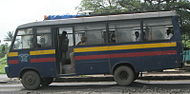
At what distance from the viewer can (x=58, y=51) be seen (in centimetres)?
1305

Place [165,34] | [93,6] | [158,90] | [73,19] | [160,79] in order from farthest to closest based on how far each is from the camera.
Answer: [93,6]
[160,79]
[73,19]
[165,34]
[158,90]

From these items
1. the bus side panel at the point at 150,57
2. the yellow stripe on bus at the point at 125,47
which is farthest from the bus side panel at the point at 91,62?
the bus side panel at the point at 150,57

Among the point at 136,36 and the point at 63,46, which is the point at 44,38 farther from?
the point at 136,36

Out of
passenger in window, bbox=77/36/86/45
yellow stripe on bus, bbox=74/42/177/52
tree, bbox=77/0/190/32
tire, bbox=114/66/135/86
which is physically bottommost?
tire, bbox=114/66/135/86

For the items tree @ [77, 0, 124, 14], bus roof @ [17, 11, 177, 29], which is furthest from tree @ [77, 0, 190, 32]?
bus roof @ [17, 11, 177, 29]

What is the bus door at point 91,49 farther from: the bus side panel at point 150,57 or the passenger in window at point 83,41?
the bus side panel at point 150,57

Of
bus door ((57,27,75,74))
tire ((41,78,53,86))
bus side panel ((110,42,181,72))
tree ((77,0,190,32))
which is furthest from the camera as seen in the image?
tree ((77,0,190,32))

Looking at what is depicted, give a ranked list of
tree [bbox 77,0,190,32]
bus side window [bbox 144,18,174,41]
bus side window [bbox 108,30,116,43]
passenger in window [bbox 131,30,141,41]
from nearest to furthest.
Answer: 1. bus side window [bbox 144,18,174,41]
2. passenger in window [bbox 131,30,141,41]
3. bus side window [bbox 108,30,116,43]
4. tree [bbox 77,0,190,32]

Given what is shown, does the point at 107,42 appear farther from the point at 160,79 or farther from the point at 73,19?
the point at 160,79

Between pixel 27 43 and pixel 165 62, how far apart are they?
20.4 ft

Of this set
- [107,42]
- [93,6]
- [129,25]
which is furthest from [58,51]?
[93,6]

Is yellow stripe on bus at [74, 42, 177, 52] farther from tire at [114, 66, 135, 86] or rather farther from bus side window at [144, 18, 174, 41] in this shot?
tire at [114, 66, 135, 86]

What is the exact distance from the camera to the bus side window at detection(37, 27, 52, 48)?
1307cm

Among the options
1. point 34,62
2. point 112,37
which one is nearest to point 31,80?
point 34,62
